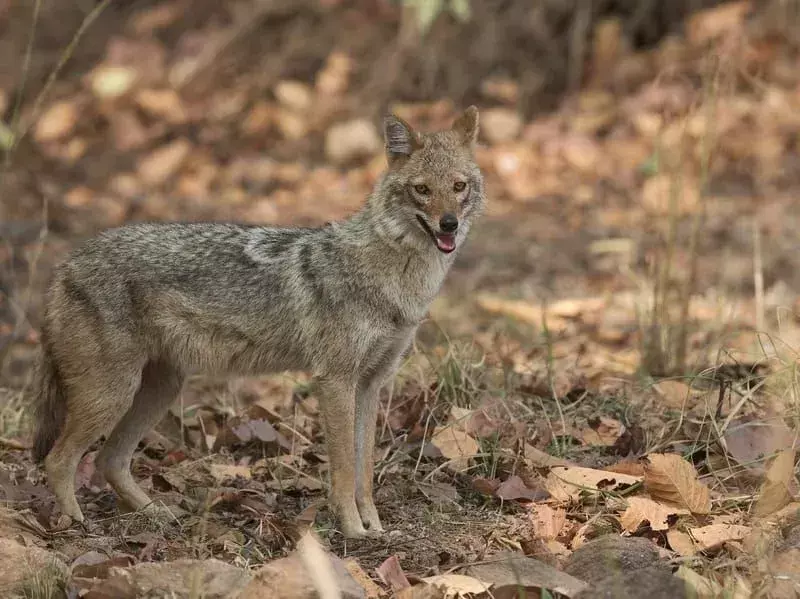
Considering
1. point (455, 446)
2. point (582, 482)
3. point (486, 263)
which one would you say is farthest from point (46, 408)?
point (486, 263)

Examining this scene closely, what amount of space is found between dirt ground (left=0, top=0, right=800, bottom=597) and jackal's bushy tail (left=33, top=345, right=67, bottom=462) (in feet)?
0.78

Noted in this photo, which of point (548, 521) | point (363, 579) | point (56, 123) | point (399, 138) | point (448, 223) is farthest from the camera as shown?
point (56, 123)

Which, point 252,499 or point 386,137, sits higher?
point 386,137

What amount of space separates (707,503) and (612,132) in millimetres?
8840

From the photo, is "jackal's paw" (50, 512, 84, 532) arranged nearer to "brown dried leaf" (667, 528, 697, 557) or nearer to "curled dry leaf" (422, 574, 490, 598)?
"curled dry leaf" (422, 574, 490, 598)

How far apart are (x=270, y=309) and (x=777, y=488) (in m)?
2.55

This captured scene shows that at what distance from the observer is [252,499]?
569 cm

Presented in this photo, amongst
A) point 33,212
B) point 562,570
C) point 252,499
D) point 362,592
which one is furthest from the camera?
point 33,212

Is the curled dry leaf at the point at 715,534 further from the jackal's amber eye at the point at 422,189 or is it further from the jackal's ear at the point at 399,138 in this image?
the jackal's ear at the point at 399,138

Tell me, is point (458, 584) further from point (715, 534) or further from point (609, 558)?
point (715, 534)

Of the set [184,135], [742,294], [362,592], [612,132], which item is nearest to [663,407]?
[362,592]

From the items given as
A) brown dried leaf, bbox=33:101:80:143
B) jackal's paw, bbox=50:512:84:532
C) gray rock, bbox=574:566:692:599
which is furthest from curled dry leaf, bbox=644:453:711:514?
brown dried leaf, bbox=33:101:80:143

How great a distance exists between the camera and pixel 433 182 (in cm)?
567

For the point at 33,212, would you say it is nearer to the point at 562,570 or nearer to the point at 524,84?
the point at 524,84
